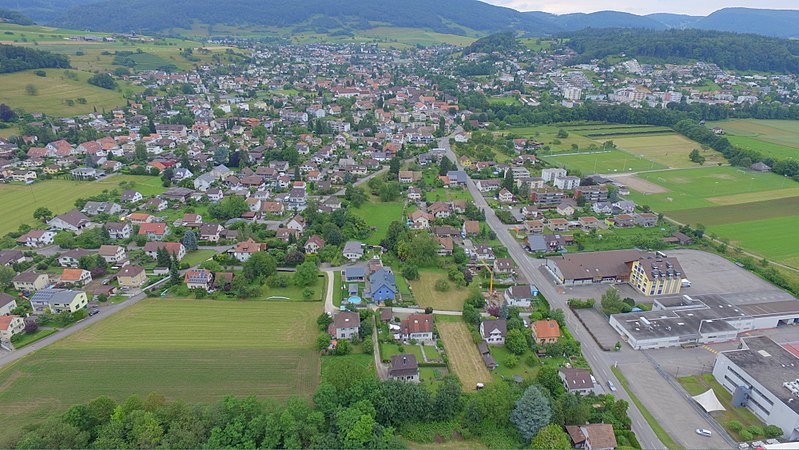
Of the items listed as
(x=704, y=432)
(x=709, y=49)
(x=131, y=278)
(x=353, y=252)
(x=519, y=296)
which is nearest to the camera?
(x=704, y=432)

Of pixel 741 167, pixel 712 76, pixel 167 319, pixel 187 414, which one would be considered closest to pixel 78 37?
pixel 167 319

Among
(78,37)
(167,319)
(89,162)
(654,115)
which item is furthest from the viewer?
(78,37)

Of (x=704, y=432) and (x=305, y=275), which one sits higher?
(x=305, y=275)

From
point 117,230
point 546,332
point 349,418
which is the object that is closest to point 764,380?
point 546,332

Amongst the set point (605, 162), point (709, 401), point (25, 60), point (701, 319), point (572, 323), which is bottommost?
point (572, 323)

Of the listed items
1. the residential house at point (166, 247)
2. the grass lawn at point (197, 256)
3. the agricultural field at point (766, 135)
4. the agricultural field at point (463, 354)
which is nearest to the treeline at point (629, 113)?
the agricultural field at point (766, 135)

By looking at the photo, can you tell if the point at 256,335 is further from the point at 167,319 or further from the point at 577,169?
the point at 577,169

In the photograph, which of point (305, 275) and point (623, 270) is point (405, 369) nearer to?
point (305, 275)

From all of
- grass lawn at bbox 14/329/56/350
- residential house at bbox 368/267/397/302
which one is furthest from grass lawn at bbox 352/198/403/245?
grass lawn at bbox 14/329/56/350
